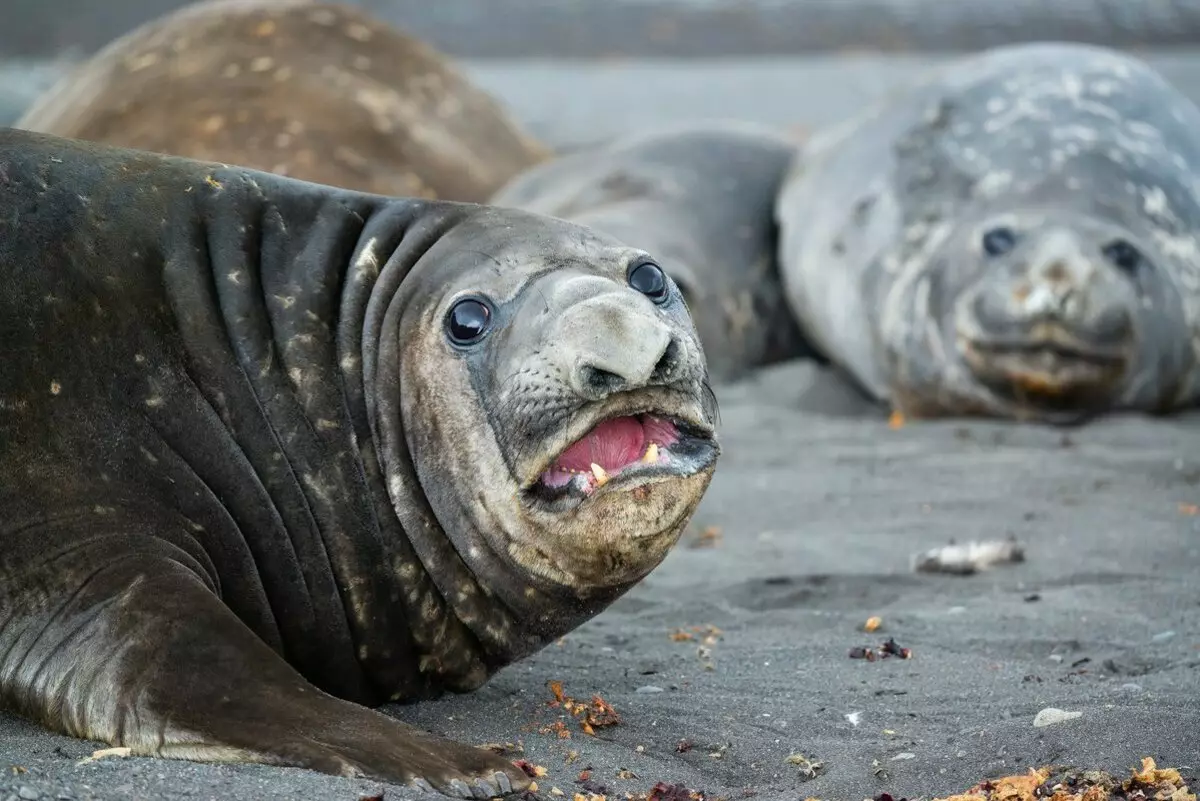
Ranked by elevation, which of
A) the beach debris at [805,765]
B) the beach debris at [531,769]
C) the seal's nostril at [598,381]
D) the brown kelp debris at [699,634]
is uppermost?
the seal's nostril at [598,381]

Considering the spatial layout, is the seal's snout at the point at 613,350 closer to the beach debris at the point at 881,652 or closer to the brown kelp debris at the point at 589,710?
the brown kelp debris at the point at 589,710

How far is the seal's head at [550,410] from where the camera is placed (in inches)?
124

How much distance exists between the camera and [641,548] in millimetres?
3242

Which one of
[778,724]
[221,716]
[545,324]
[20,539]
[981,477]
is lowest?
[981,477]

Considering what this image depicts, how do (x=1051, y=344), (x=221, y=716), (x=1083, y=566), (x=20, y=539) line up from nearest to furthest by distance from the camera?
1. (x=221, y=716)
2. (x=20, y=539)
3. (x=1083, y=566)
4. (x=1051, y=344)

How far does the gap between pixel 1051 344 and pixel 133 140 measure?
348cm

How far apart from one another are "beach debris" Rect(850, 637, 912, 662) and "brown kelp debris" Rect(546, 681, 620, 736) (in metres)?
0.62

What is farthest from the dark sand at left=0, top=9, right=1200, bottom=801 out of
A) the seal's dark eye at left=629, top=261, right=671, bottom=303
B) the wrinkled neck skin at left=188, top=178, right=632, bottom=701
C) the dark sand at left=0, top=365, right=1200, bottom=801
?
the seal's dark eye at left=629, top=261, right=671, bottom=303

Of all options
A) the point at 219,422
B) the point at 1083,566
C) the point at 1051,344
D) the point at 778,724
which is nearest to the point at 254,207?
the point at 219,422

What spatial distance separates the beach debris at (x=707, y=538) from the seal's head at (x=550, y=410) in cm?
166

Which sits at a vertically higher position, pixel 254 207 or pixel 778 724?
pixel 254 207

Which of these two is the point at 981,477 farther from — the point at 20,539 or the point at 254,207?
the point at 20,539

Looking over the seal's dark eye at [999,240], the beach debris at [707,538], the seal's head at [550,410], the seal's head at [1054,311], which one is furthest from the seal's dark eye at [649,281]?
the seal's dark eye at [999,240]

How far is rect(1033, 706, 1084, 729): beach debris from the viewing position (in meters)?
3.31
